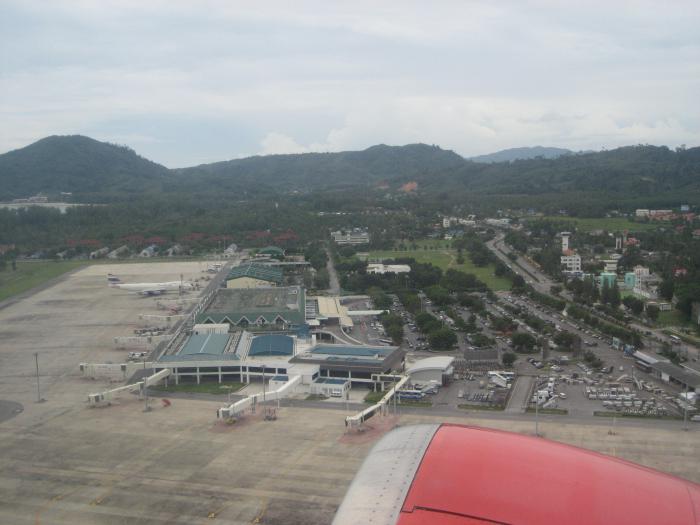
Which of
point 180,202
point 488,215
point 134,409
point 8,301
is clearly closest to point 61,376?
point 134,409

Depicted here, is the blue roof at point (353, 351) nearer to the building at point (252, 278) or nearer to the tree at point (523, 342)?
the tree at point (523, 342)

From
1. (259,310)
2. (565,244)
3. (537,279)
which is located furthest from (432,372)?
(565,244)

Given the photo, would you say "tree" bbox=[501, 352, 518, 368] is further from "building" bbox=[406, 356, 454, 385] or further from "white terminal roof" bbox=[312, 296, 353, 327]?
"white terminal roof" bbox=[312, 296, 353, 327]

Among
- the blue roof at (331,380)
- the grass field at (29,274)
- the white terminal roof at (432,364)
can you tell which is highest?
the grass field at (29,274)

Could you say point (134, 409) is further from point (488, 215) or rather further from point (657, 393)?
point (488, 215)

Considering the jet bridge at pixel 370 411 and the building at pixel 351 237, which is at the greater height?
the building at pixel 351 237

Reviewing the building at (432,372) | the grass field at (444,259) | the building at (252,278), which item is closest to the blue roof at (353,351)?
the building at (432,372)
